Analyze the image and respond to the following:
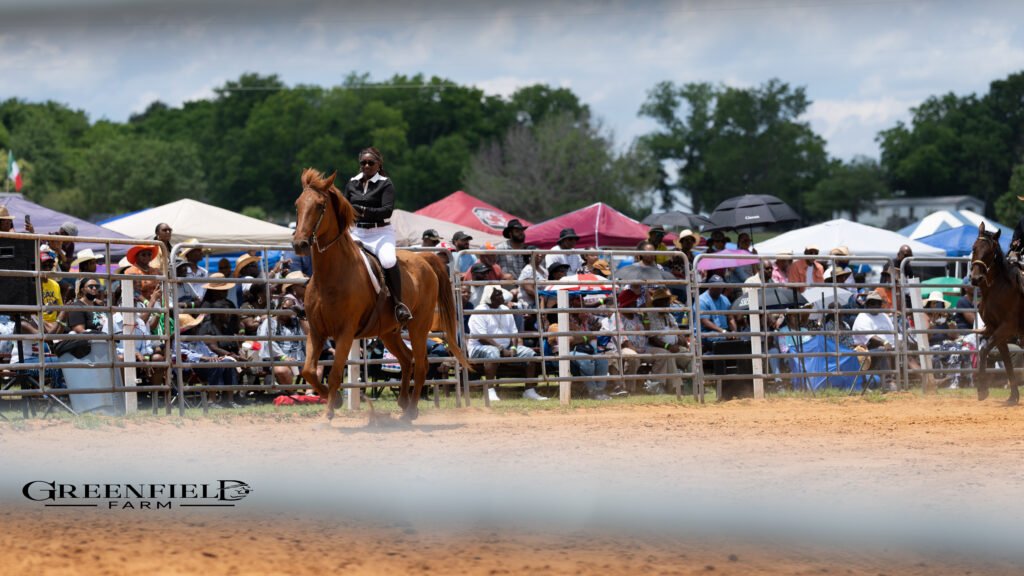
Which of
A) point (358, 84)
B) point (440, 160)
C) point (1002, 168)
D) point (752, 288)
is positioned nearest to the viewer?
point (1002, 168)

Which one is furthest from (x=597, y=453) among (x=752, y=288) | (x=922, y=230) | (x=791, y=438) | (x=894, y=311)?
(x=922, y=230)

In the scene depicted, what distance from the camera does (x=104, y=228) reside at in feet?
54.6

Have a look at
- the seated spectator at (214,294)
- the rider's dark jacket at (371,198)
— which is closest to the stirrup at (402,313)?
the rider's dark jacket at (371,198)

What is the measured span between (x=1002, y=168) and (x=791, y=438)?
7.04 metres

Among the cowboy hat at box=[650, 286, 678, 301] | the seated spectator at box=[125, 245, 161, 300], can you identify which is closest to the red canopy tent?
the cowboy hat at box=[650, 286, 678, 301]

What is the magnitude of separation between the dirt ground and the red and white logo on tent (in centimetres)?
1051

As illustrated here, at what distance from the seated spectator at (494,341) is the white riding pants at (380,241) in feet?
7.94

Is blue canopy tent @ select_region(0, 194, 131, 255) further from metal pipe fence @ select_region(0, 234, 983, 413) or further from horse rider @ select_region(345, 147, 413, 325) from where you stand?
Result: horse rider @ select_region(345, 147, 413, 325)

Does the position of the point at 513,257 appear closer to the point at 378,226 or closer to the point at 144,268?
the point at 378,226

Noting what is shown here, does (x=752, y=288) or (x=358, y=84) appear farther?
(x=752, y=288)

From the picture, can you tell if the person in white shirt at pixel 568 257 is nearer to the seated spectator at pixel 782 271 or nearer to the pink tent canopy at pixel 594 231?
the pink tent canopy at pixel 594 231

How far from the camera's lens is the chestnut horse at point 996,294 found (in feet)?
44.5

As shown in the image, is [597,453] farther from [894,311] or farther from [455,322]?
[894,311]

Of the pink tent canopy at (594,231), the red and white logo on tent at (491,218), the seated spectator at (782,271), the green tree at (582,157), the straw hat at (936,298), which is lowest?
the straw hat at (936,298)
